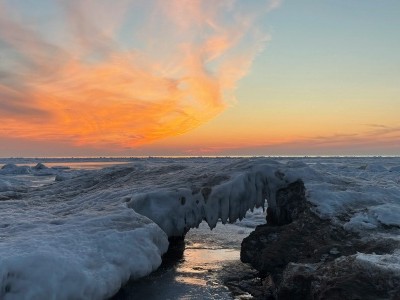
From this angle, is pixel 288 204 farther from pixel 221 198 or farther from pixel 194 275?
pixel 194 275

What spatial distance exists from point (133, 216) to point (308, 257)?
4.14 metres

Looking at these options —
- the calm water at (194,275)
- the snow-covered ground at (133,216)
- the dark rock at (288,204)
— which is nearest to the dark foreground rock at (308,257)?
the dark rock at (288,204)

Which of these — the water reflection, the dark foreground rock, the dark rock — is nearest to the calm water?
the water reflection

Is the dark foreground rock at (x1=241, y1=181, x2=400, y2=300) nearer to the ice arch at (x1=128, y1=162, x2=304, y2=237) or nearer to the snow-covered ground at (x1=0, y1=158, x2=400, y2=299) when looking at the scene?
the ice arch at (x1=128, y1=162, x2=304, y2=237)

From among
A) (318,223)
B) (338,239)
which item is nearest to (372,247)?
(338,239)

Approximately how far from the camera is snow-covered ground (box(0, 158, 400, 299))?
6.12 m

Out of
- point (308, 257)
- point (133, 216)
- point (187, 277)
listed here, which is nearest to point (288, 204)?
point (308, 257)

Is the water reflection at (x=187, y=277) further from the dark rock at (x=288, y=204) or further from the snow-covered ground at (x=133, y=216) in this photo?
the dark rock at (x=288, y=204)

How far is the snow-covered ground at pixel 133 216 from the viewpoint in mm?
6121

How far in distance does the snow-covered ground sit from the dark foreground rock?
303 millimetres

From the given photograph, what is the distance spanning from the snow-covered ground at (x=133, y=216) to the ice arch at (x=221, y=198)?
0.03m

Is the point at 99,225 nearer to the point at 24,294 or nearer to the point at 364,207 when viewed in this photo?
the point at 24,294

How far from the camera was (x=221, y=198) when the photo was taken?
10898 mm

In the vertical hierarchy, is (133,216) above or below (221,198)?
below
